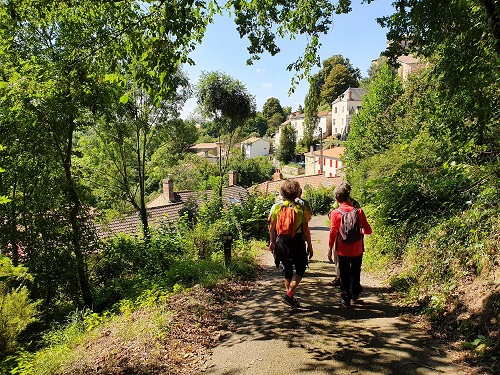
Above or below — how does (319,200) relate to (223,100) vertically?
below

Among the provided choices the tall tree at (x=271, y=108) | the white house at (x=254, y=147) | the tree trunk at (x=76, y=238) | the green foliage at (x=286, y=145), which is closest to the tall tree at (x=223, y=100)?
the tree trunk at (x=76, y=238)

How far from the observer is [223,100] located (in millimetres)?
17062

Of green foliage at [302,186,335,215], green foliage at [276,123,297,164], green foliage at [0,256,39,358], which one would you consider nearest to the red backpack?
green foliage at [0,256,39,358]

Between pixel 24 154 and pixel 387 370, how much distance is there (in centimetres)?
832

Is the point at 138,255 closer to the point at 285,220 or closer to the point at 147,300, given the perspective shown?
the point at 147,300

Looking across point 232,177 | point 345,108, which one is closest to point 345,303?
point 232,177

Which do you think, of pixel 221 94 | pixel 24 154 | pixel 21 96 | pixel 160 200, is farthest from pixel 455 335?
pixel 160 200

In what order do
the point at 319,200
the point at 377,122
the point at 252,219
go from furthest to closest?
the point at 319,200, the point at 377,122, the point at 252,219

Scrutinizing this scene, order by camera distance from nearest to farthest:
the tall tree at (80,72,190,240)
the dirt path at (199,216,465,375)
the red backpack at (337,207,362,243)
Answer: the dirt path at (199,216,465,375) → the red backpack at (337,207,362,243) → the tall tree at (80,72,190,240)

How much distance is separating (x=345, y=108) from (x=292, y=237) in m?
62.9

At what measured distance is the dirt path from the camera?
3.18 metres

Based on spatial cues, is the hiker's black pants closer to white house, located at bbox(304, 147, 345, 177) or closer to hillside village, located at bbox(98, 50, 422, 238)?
hillside village, located at bbox(98, 50, 422, 238)

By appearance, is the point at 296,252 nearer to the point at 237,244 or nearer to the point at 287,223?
→ the point at 287,223

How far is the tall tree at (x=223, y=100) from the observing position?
1684 cm
